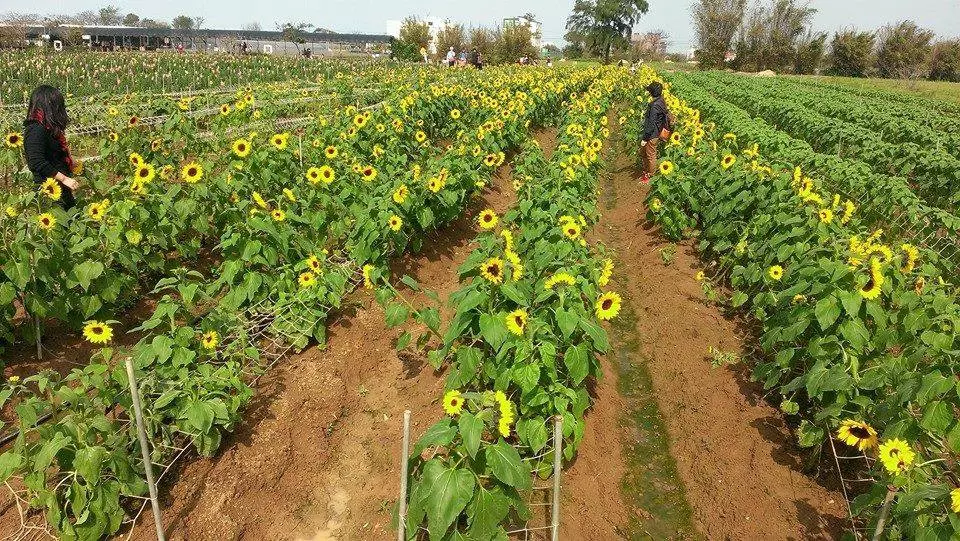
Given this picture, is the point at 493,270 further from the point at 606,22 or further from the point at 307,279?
the point at 606,22

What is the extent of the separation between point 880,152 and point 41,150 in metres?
12.5

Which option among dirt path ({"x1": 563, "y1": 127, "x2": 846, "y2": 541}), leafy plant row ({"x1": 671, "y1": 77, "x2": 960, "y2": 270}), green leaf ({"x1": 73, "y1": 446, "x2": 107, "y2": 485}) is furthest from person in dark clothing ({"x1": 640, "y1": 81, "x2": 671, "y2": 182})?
green leaf ({"x1": 73, "y1": 446, "x2": 107, "y2": 485})

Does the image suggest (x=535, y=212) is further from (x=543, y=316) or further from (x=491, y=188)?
(x=491, y=188)

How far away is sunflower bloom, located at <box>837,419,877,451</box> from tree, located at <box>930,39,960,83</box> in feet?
205

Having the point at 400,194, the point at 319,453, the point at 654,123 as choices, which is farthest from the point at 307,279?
the point at 654,123

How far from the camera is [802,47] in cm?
5691

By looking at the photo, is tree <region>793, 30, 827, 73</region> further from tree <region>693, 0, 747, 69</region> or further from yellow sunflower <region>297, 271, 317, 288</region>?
yellow sunflower <region>297, 271, 317, 288</region>

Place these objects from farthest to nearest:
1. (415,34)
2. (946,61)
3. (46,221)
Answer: (946,61), (415,34), (46,221)

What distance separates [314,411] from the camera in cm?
415

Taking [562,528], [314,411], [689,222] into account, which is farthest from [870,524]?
[689,222]

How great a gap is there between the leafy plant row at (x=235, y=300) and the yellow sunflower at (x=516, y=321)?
1529mm

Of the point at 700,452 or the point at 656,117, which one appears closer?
the point at 700,452

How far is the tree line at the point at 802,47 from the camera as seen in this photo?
50.2 metres

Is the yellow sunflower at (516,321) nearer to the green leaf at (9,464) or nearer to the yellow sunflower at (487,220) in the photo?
the yellow sunflower at (487,220)
